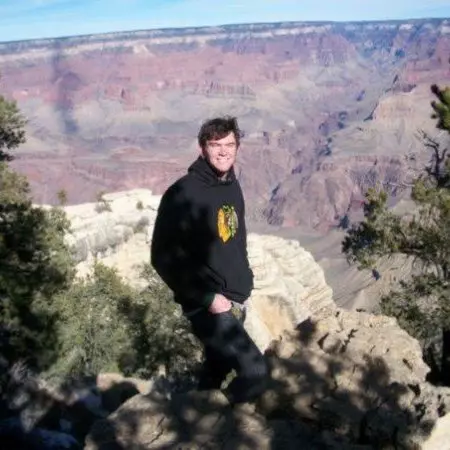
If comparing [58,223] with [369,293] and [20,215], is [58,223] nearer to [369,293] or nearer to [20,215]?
→ [20,215]

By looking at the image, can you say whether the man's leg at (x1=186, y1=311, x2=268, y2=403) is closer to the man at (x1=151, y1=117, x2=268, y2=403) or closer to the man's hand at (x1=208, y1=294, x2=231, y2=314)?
the man at (x1=151, y1=117, x2=268, y2=403)

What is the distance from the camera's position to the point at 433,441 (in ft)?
15.7

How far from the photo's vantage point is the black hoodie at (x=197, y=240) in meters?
4.65

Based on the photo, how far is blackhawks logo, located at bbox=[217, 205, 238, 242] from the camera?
4785mm

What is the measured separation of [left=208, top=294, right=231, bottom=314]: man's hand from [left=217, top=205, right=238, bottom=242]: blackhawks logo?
0.44 meters

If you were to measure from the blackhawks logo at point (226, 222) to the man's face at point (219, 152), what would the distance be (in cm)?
32

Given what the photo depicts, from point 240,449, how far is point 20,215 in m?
9.45

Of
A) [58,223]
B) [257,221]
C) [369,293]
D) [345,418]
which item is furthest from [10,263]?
[257,221]

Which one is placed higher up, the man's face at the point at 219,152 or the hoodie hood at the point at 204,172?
the man's face at the point at 219,152

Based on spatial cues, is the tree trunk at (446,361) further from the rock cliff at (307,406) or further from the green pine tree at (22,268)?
the green pine tree at (22,268)

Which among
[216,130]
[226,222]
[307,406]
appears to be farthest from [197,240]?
[307,406]

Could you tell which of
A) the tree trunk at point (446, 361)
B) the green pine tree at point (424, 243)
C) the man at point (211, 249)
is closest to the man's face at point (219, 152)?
the man at point (211, 249)

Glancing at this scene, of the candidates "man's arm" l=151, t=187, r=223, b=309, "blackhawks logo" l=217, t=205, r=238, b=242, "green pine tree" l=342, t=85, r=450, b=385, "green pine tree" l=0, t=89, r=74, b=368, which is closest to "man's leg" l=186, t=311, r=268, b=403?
"man's arm" l=151, t=187, r=223, b=309

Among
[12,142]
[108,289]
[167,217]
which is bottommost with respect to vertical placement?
[108,289]
